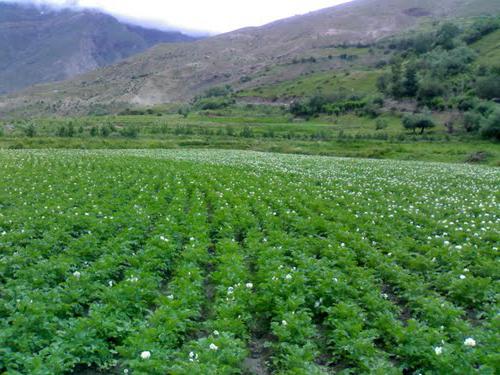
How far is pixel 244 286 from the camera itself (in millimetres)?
9141

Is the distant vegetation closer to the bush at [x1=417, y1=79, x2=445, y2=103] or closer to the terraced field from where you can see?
the bush at [x1=417, y1=79, x2=445, y2=103]

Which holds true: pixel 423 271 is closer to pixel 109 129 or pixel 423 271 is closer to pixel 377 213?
pixel 377 213

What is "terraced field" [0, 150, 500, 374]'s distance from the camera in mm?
6660

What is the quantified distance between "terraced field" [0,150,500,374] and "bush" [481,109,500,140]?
1999 inches

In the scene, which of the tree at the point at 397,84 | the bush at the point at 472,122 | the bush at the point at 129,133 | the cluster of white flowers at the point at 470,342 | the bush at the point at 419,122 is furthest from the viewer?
the tree at the point at 397,84

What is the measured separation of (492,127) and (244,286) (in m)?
65.3

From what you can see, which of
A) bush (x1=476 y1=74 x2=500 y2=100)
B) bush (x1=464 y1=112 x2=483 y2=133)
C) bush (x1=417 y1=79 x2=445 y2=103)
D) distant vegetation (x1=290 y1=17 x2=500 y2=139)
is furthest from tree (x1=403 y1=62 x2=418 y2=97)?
bush (x1=464 y1=112 x2=483 y2=133)

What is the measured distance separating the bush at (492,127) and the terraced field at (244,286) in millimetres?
50764

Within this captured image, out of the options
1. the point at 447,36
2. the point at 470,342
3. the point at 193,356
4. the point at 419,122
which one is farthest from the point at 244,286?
the point at 447,36

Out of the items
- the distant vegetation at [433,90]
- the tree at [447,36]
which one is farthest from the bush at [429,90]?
the tree at [447,36]

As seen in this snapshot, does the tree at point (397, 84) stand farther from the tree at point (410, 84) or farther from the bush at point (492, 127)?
the bush at point (492, 127)

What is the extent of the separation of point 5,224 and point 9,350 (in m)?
8.27

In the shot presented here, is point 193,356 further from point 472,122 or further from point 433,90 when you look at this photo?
point 433,90

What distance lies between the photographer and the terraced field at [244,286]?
6660 mm
